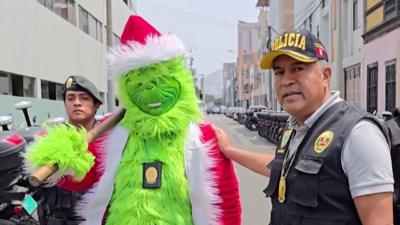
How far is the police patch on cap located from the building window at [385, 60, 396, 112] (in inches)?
511

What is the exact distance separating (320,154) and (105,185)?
1338 mm

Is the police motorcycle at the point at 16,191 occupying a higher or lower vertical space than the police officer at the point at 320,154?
lower

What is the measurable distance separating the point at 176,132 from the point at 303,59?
3.24 feet

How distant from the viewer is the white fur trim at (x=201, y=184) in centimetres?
251

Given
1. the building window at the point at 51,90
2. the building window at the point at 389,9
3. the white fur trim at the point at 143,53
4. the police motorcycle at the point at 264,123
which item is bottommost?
the police motorcycle at the point at 264,123

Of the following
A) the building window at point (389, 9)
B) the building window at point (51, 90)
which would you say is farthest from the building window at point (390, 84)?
the building window at point (51, 90)

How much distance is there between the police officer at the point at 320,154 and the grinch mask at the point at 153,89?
2.52 ft

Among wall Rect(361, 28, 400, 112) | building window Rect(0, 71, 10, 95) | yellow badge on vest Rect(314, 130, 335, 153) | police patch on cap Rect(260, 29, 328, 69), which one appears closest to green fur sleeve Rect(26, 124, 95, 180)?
police patch on cap Rect(260, 29, 328, 69)

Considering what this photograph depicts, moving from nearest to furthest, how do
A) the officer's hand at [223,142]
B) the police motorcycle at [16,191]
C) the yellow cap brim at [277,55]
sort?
the yellow cap brim at [277,55] → the officer's hand at [223,142] → the police motorcycle at [16,191]

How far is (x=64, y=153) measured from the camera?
7.80 feet

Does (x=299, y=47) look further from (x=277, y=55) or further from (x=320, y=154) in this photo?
(x=320, y=154)

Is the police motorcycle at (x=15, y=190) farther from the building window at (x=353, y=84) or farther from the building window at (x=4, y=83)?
the building window at (x=353, y=84)

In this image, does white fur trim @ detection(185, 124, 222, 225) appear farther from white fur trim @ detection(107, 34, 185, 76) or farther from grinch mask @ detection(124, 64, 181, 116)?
white fur trim @ detection(107, 34, 185, 76)

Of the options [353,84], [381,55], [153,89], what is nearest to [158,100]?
[153,89]
